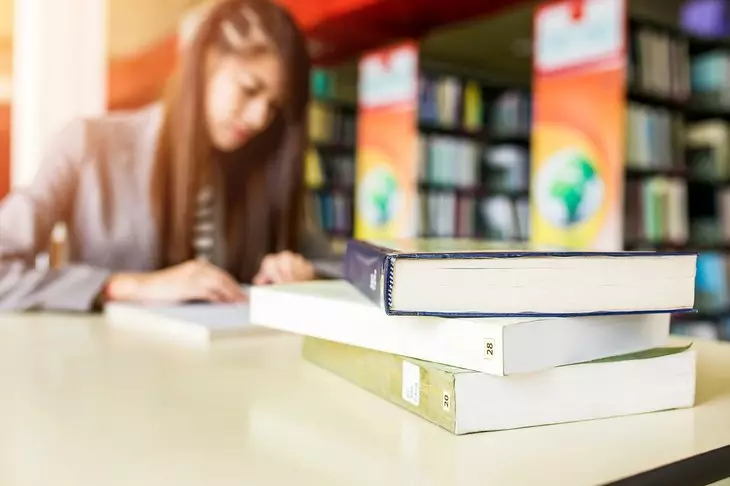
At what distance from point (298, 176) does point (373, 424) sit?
3.57 ft

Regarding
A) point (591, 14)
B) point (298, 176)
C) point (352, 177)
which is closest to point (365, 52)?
point (352, 177)

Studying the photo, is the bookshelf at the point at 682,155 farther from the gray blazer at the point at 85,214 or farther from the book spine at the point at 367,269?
the book spine at the point at 367,269

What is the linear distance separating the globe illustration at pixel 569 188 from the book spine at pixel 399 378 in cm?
258

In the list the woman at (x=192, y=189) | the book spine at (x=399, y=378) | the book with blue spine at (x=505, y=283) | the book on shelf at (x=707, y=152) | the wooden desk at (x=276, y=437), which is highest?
the book on shelf at (x=707, y=152)

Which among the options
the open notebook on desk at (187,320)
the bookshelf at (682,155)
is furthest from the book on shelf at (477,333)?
the bookshelf at (682,155)

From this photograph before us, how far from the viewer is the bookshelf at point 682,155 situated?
131 inches

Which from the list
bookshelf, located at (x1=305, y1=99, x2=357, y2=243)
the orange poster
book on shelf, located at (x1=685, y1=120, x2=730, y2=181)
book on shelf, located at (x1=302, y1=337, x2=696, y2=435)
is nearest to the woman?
book on shelf, located at (x1=302, y1=337, x2=696, y2=435)

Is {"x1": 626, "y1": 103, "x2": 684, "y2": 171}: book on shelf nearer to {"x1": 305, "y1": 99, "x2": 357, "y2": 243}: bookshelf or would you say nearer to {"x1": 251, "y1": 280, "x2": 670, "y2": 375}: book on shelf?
{"x1": 305, "y1": 99, "x2": 357, "y2": 243}: bookshelf

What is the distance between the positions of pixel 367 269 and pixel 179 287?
65cm

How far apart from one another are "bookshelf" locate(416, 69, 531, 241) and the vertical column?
2.89 m

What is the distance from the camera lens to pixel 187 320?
35.5 inches

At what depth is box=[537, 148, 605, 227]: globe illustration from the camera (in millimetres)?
3025

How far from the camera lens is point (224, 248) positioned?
56.9 inches

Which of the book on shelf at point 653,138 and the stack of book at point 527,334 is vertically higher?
the book on shelf at point 653,138
